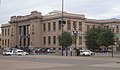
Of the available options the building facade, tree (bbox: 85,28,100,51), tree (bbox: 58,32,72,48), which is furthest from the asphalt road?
the building facade

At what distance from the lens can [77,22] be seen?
107 metres

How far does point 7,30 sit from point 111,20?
47490 millimetres

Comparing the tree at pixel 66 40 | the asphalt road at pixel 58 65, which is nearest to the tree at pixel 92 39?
the tree at pixel 66 40

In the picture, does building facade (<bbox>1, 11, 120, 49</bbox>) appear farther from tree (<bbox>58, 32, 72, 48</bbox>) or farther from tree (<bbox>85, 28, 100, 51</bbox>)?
tree (<bbox>58, 32, 72, 48</bbox>)

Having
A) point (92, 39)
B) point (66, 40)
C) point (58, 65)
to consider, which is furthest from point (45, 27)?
point (58, 65)

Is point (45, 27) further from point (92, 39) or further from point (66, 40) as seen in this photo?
point (92, 39)

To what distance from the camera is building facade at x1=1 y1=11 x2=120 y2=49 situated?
10581 cm

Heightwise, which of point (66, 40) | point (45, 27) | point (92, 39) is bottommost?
point (66, 40)

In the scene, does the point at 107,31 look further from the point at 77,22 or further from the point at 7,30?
the point at 7,30

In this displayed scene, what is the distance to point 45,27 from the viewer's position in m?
113

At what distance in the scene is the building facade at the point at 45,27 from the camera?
10581cm

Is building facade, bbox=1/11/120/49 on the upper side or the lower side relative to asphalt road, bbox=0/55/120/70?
upper

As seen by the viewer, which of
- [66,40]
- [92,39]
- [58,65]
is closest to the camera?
[58,65]

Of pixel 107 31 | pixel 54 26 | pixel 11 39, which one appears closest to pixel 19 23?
pixel 11 39
